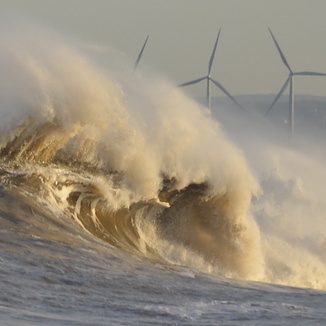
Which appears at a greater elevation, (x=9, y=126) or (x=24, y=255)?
(x=9, y=126)

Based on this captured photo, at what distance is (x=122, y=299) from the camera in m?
9.38

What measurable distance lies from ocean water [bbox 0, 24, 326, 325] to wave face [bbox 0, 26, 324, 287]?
0.03 m

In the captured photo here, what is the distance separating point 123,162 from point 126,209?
946 millimetres

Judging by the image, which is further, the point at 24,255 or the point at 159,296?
the point at 24,255

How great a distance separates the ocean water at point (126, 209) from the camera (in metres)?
9.50

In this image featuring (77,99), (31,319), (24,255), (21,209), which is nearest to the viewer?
(31,319)

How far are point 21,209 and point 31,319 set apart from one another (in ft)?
19.1

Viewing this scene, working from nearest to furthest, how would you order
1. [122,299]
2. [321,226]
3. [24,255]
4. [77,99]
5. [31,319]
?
[31,319] → [122,299] → [24,255] → [77,99] → [321,226]

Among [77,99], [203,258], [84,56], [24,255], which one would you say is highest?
[84,56]

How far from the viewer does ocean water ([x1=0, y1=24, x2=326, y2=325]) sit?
9.50m

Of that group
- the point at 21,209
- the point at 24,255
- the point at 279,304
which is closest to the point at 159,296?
the point at 279,304

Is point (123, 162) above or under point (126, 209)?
above

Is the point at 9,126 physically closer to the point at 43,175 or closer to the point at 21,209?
the point at 43,175

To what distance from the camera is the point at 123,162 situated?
18.1 meters
